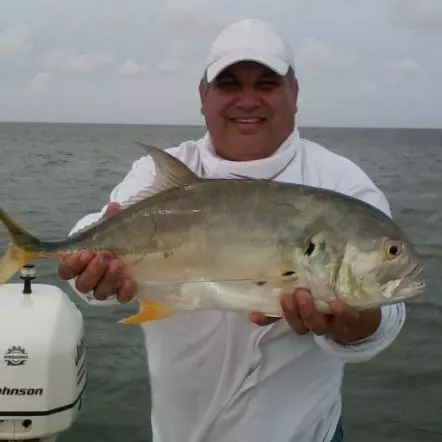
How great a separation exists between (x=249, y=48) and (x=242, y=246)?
1.01 meters

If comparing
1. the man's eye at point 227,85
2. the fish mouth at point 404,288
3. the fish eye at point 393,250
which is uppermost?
the man's eye at point 227,85

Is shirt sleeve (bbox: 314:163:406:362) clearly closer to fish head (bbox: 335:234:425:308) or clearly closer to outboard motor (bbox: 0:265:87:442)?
fish head (bbox: 335:234:425:308)

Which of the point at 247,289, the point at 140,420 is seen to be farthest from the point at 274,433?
the point at 140,420

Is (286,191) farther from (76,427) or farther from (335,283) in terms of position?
(76,427)

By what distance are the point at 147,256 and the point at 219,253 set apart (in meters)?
0.31

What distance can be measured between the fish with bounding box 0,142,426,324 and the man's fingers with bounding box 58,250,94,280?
5 cm

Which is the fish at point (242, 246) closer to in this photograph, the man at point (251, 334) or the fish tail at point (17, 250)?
the fish tail at point (17, 250)

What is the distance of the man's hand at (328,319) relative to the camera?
2738 mm

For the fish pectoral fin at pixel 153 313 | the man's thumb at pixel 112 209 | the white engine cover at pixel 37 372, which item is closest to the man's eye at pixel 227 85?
the man's thumb at pixel 112 209

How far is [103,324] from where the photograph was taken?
1023cm

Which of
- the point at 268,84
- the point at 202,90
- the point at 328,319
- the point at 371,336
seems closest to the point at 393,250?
the point at 328,319

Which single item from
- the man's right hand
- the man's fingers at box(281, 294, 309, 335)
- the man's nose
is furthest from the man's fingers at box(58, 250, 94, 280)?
the man's nose

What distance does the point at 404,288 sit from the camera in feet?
8.85

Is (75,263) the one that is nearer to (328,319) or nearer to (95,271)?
(95,271)
